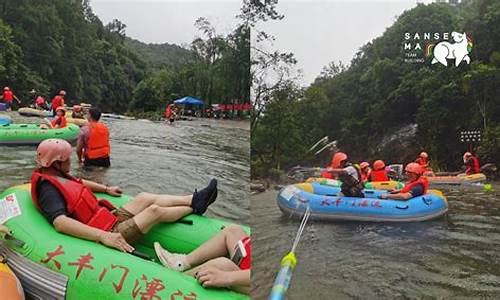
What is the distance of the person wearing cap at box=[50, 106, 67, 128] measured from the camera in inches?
86.1

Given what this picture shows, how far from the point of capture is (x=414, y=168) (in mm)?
1397

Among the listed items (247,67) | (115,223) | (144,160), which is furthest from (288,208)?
(144,160)

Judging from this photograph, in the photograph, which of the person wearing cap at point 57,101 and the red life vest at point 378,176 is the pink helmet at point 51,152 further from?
the red life vest at point 378,176

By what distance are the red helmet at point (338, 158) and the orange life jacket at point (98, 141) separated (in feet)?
4.23

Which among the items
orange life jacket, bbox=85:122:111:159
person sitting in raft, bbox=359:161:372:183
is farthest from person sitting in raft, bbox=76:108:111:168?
person sitting in raft, bbox=359:161:372:183

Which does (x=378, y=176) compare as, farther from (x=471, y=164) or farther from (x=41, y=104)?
(x=41, y=104)

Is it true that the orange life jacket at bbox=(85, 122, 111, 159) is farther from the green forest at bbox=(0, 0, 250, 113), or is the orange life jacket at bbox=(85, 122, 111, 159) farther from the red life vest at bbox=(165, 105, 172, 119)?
the red life vest at bbox=(165, 105, 172, 119)

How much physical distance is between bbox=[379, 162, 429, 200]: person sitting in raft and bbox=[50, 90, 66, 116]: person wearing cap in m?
1.51

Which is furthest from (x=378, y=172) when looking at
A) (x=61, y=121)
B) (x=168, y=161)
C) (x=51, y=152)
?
(x=61, y=121)

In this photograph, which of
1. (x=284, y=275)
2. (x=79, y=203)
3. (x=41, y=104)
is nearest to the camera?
(x=284, y=275)

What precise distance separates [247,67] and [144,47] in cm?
73

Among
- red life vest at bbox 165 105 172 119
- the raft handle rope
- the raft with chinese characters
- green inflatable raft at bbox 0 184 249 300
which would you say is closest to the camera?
the raft handle rope

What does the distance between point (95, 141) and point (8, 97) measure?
0.43 meters

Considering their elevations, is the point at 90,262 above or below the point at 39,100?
below
